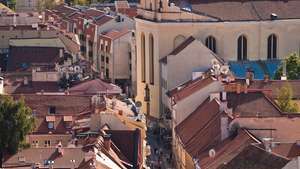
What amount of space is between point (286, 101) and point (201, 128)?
20.7ft

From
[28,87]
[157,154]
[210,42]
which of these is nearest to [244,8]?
[210,42]

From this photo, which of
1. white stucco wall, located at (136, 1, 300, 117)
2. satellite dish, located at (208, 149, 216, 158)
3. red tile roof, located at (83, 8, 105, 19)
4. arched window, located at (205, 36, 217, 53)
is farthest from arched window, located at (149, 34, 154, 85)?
satellite dish, located at (208, 149, 216, 158)

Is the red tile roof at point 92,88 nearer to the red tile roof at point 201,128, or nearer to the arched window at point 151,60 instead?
the red tile roof at point 201,128

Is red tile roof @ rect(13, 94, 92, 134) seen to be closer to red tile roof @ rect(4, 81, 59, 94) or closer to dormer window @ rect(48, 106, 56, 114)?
dormer window @ rect(48, 106, 56, 114)

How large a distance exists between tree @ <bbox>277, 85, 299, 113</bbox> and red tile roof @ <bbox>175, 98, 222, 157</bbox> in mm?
3203

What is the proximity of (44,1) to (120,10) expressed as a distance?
1346 inches

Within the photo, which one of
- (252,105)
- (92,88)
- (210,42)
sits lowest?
(92,88)

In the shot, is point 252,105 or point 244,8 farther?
point 244,8

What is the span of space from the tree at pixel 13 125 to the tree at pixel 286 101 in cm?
1086

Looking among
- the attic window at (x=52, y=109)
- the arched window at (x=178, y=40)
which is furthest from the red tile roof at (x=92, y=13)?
the attic window at (x=52, y=109)

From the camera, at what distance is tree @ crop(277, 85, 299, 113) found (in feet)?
172

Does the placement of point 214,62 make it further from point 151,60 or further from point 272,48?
point 272,48

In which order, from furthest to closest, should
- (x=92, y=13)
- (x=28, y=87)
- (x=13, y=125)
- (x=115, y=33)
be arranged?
(x=92, y=13) → (x=115, y=33) → (x=28, y=87) → (x=13, y=125)

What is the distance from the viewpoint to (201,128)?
4794 cm
